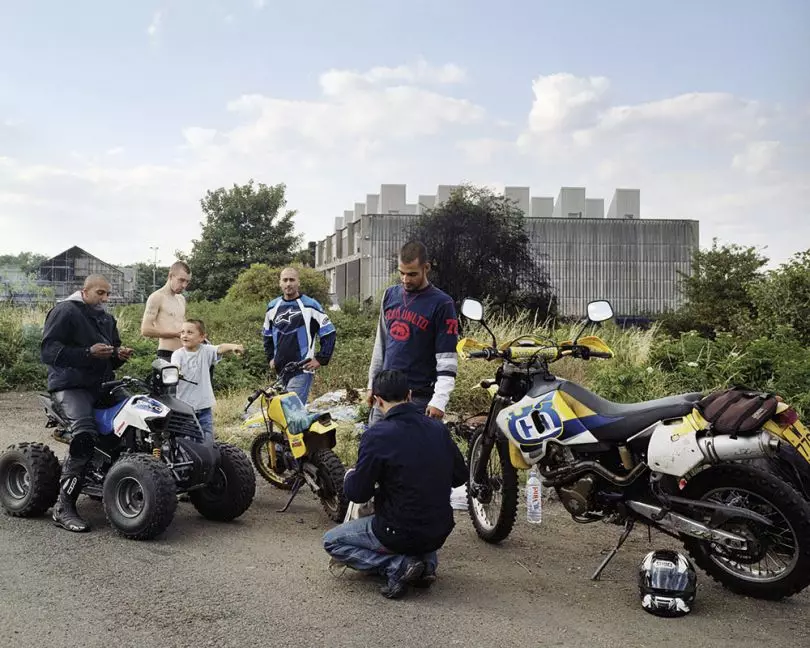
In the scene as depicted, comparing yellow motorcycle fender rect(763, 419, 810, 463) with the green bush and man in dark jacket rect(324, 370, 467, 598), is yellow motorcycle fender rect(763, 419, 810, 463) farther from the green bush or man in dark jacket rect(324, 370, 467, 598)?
the green bush

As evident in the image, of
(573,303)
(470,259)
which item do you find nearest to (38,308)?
(470,259)

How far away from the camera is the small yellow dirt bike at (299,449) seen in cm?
609

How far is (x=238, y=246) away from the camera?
49.1m

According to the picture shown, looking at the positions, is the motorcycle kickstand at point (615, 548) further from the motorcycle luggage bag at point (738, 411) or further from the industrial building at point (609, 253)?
the industrial building at point (609, 253)

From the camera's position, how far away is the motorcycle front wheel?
5.52 meters

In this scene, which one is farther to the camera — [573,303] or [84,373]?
[573,303]

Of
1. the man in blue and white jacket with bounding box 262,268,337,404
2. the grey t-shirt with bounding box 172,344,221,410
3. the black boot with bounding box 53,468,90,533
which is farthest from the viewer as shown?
the man in blue and white jacket with bounding box 262,268,337,404

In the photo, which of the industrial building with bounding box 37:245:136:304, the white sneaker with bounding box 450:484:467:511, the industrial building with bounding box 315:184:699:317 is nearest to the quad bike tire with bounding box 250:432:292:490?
the white sneaker with bounding box 450:484:467:511

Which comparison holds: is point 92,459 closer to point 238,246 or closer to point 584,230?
point 238,246

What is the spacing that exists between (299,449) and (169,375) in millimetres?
1135

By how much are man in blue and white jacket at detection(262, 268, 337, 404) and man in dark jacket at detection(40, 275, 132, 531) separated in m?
1.49

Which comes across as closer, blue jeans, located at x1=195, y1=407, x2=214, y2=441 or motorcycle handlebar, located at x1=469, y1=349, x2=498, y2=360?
motorcycle handlebar, located at x1=469, y1=349, x2=498, y2=360

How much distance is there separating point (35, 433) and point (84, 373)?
532cm

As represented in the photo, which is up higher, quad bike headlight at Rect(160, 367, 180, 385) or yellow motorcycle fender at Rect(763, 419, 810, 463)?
quad bike headlight at Rect(160, 367, 180, 385)
